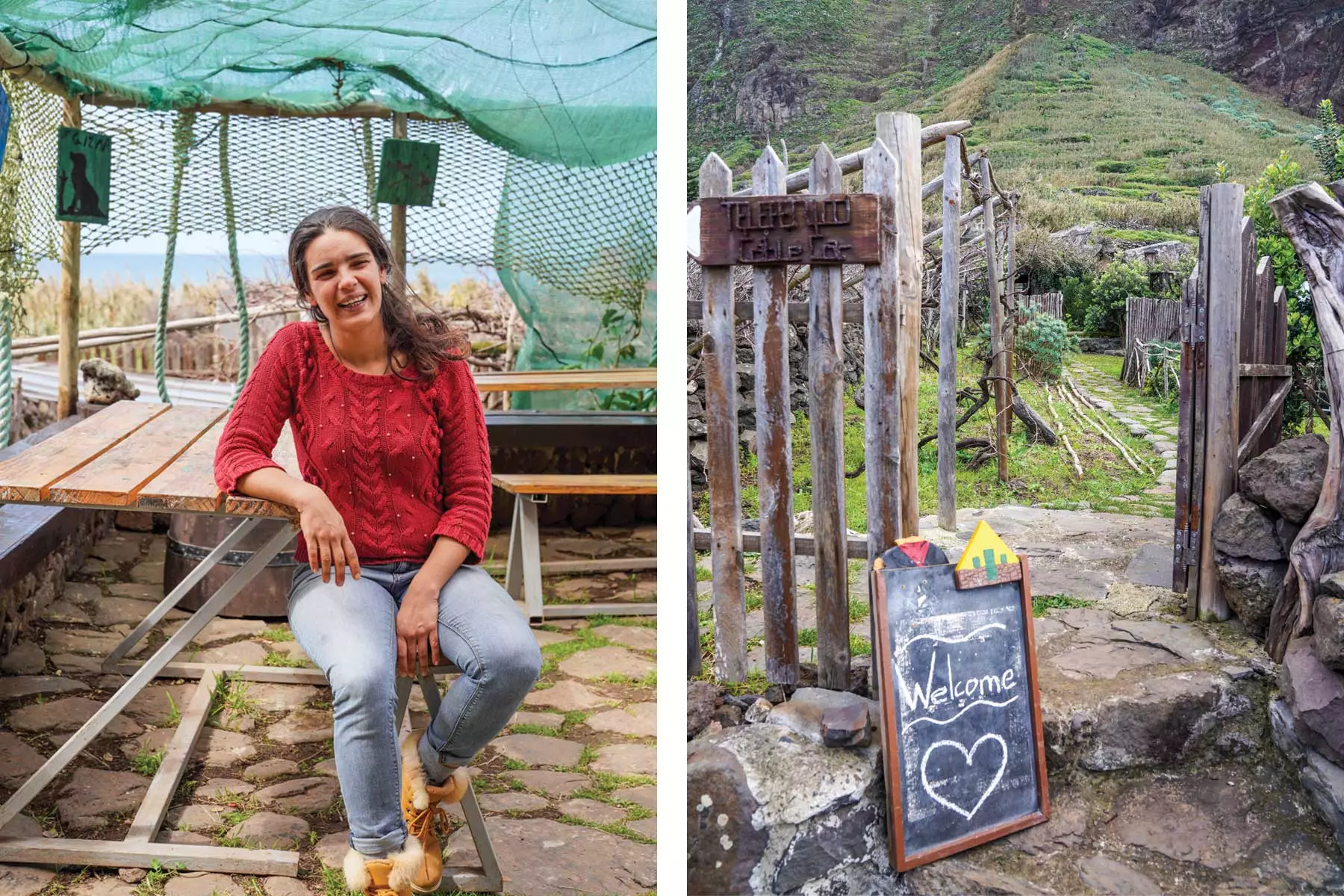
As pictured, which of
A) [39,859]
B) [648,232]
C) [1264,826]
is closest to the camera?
[39,859]

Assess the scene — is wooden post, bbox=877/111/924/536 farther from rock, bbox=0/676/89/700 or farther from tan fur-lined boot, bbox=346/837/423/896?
rock, bbox=0/676/89/700

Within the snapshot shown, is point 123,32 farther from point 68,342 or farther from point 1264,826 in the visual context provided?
point 1264,826

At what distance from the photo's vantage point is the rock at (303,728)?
2822 mm

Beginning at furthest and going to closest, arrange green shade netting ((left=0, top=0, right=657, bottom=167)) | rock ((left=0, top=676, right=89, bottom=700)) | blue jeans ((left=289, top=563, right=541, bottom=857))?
green shade netting ((left=0, top=0, right=657, bottom=167)), rock ((left=0, top=676, right=89, bottom=700)), blue jeans ((left=289, top=563, right=541, bottom=857))

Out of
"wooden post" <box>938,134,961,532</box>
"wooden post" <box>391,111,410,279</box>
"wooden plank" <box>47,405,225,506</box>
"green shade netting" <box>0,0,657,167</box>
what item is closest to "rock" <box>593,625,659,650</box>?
"wooden post" <box>938,134,961,532</box>

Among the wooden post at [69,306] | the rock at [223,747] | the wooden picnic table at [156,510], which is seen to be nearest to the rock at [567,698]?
the rock at [223,747]

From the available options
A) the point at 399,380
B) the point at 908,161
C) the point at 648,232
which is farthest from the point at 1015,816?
the point at 648,232

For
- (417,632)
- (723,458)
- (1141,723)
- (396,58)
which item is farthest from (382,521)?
(396,58)

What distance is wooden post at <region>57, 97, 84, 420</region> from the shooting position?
375cm

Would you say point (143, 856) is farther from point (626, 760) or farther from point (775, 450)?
point (775, 450)

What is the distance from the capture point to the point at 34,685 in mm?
2980

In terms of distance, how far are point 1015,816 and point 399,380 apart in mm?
1636

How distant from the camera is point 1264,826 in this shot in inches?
90.8

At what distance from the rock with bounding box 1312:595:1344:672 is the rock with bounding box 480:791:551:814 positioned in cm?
176
